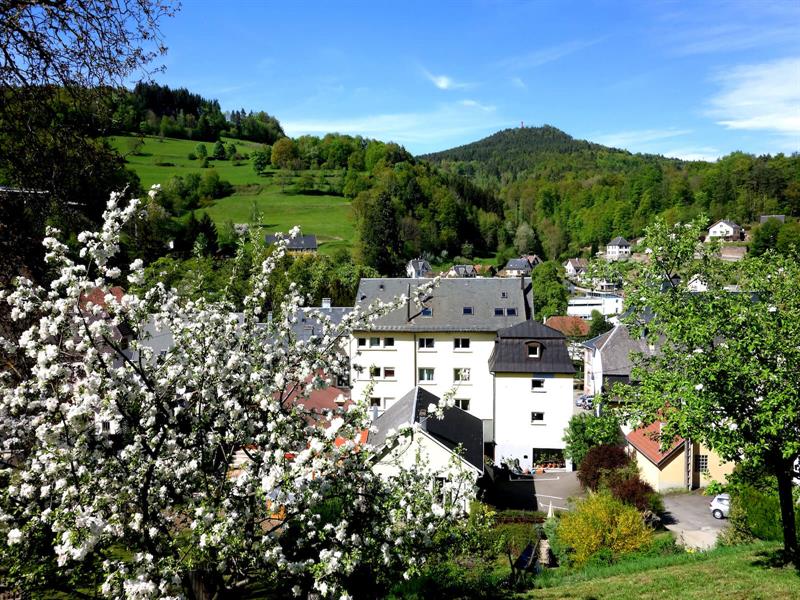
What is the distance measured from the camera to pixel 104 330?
5527 mm

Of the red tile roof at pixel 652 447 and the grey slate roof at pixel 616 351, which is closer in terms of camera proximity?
the red tile roof at pixel 652 447

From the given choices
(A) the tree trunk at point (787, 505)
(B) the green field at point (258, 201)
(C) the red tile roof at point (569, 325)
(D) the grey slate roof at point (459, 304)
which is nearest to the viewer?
(A) the tree trunk at point (787, 505)

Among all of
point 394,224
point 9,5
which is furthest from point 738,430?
point 394,224

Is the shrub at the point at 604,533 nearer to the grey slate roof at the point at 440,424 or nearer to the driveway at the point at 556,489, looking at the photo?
the grey slate roof at the point at 440,424

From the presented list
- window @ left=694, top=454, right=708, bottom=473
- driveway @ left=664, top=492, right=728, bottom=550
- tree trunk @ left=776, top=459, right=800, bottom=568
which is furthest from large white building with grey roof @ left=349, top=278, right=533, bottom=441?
tree trunk @ left=776, top=459, right=800, bottom=568

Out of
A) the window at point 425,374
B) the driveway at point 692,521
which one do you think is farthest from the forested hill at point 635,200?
the driveway at point 692,521

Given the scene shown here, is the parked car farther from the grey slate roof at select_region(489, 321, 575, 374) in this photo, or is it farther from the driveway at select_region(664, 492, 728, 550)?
the grey slate roof at select_region(489, 321, 575, 374)

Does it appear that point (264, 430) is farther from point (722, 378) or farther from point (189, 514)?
point (722, 378)

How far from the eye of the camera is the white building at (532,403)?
97.6 ft

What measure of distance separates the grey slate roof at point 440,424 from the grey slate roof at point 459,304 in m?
9.22

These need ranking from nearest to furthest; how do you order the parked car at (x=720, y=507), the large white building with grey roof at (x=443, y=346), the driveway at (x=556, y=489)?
the parked car at (x=720, y=507) → the driveway at (x=556, y=489) → the large white building with grey roof at (x=443, y=346)

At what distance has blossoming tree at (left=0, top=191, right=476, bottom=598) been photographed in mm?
5375

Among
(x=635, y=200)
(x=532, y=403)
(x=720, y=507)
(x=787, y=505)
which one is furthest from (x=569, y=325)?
(x=635, y=200)

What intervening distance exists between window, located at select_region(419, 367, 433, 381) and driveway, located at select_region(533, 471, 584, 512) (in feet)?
29.5
